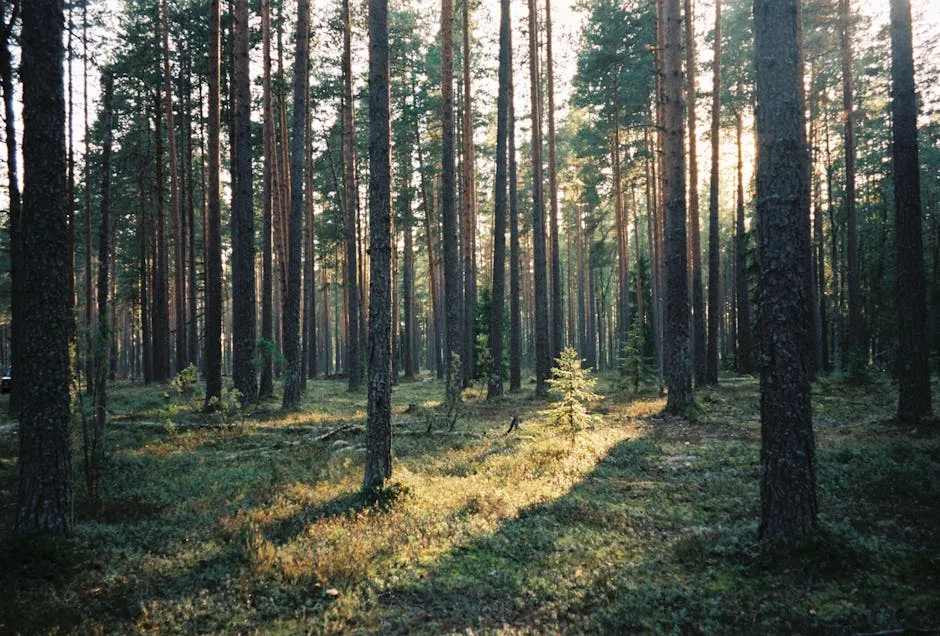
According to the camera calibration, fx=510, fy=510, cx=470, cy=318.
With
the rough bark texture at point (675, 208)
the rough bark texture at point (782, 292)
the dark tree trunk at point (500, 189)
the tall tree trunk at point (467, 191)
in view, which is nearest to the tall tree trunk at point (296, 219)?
the dark tree trunk at point (500, 189)

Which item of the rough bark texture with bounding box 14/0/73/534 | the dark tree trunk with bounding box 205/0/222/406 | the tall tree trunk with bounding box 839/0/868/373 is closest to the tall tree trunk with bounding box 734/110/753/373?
the tall tree trunk with bounding box 839/0/868/373

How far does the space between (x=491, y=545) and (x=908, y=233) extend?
10.4m

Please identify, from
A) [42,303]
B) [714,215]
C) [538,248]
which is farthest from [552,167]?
[42,303]

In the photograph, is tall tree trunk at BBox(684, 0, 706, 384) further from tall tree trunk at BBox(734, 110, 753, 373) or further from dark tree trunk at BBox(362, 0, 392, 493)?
dark tree trunk at BBox(362, 0, 392, 493)

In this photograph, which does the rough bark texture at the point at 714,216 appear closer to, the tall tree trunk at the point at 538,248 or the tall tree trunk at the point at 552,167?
the tall tree trunk at the point at 552,167

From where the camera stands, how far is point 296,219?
1684cm

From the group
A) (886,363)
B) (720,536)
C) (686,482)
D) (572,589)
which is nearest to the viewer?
(572,589)

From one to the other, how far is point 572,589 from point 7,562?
542cm

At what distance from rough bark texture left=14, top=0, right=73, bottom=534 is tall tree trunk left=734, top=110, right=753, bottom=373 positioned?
2391 cm

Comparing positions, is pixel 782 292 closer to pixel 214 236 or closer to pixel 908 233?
pixel 908 233

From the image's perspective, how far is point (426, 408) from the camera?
1756 centimetres

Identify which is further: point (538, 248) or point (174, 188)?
point (174, 188)

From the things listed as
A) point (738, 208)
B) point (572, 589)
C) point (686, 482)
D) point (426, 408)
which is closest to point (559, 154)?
point (738, 208)

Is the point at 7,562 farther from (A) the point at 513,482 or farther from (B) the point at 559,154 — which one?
(B) the point at 559,154
